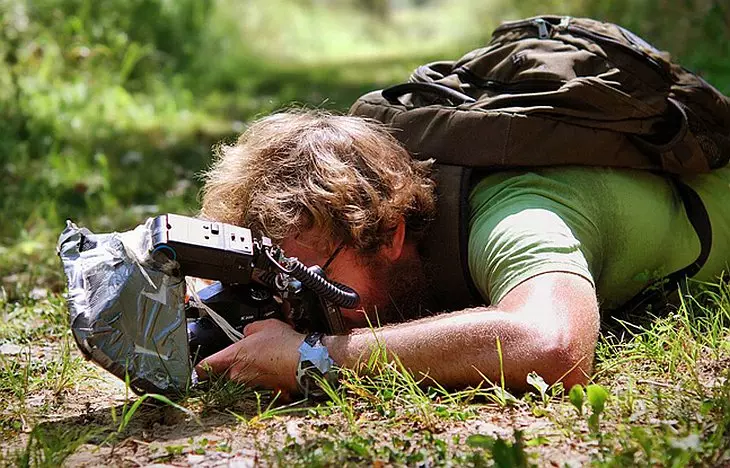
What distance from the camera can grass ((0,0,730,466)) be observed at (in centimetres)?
192

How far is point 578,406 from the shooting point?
1.97 metres

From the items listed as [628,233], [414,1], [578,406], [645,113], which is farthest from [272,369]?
[414,1]

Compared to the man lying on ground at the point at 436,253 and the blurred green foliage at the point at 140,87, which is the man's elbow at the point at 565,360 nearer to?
the man lying on ground at the point at 436,253

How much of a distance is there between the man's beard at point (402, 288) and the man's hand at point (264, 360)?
15.9 inches

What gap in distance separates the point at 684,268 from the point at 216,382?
1522 mm

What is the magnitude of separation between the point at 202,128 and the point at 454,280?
13.5 ft

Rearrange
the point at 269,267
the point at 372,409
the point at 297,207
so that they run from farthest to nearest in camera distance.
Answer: the point at 297,207, the point at 269,267, the point at 372,409

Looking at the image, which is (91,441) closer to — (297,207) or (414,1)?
(297,207)

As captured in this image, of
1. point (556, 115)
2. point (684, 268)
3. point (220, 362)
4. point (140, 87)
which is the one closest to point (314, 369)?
point (220, 362)

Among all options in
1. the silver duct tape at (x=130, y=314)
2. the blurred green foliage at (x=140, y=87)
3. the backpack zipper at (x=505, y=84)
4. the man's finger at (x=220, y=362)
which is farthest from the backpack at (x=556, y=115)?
the blurred green foliage at (x=140, y=87)

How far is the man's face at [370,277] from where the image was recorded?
2555mm

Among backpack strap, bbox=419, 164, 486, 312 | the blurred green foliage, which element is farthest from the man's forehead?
the blurred green foliage

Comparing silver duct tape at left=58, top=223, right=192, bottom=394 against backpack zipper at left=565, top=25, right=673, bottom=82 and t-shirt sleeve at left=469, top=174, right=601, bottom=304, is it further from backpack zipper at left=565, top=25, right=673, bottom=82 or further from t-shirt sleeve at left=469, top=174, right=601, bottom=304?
backpack zipper at left=565, top=25, right=673, bottom=82

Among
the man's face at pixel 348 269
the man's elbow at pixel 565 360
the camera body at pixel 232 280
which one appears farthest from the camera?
the man's face at pixel 348 269
